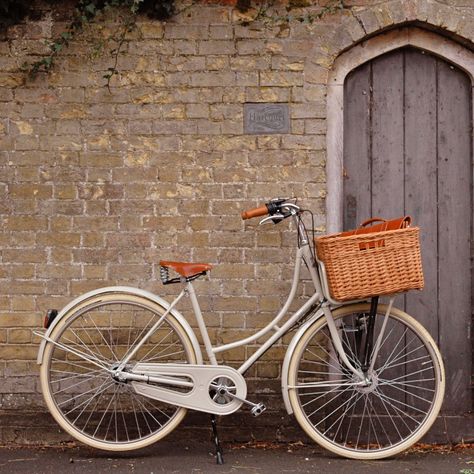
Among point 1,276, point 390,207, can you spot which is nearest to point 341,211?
point 390,207

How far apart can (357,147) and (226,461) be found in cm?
210

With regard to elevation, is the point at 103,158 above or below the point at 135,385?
above

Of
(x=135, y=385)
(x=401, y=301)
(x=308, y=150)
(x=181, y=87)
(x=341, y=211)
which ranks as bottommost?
(x=135, y=385)

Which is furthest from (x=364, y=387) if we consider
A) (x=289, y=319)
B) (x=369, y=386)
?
(x=289, y=319)

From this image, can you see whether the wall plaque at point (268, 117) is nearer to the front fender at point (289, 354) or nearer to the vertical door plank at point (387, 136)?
the vertical door plank at point (387, 136)

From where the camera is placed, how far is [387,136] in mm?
5664

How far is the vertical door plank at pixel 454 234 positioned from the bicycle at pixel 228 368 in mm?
188

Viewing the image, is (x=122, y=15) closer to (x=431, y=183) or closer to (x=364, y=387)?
(x=431, y=183)

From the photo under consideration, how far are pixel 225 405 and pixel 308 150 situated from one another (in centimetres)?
165

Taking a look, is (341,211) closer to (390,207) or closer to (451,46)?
(390,207)

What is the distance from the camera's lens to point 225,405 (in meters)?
5.00

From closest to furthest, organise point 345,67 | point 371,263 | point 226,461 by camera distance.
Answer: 1. point 371,263
2. point 226,461
3. point 345,67

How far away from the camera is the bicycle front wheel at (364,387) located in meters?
5.01

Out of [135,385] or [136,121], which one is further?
[136,121]
